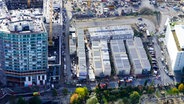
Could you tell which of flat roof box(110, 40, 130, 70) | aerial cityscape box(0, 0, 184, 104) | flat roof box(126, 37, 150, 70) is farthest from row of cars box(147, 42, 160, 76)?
flat roof box(110, 40, 130, 70)

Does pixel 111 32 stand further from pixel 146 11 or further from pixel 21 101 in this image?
pixel 21 101

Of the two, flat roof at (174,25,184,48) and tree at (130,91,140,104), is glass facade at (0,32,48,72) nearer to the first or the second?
tree at (130,91,140,104)

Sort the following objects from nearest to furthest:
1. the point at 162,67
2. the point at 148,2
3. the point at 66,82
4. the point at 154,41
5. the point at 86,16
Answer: the point at 66,82, the point at 162,67, the point at 154,41, the point at 86,16, the point at 148,2

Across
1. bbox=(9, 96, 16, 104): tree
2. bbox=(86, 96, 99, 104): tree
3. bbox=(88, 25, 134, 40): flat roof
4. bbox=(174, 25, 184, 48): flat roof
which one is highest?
bbox=(174, 25, 184, 48): flat roof

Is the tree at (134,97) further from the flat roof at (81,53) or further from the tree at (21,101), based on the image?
the tree at (21,101)

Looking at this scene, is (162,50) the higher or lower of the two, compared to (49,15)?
lower

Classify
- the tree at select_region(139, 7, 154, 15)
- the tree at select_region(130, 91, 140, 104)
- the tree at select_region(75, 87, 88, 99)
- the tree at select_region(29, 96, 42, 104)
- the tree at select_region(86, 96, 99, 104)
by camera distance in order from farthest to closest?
the tree at select_region(139, 7, 154, 15) < the tree at select_region(75, 87, 88, 99) < the tree at select_region(130, 91, 140, 104) < the tree at select_region(29, 96, 42, 104) < the tree at select_region(86, 96, 99, 104)

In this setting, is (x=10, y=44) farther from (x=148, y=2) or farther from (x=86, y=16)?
(x=148, y=2)

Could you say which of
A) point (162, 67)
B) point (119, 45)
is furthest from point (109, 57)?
point (162, 67)
